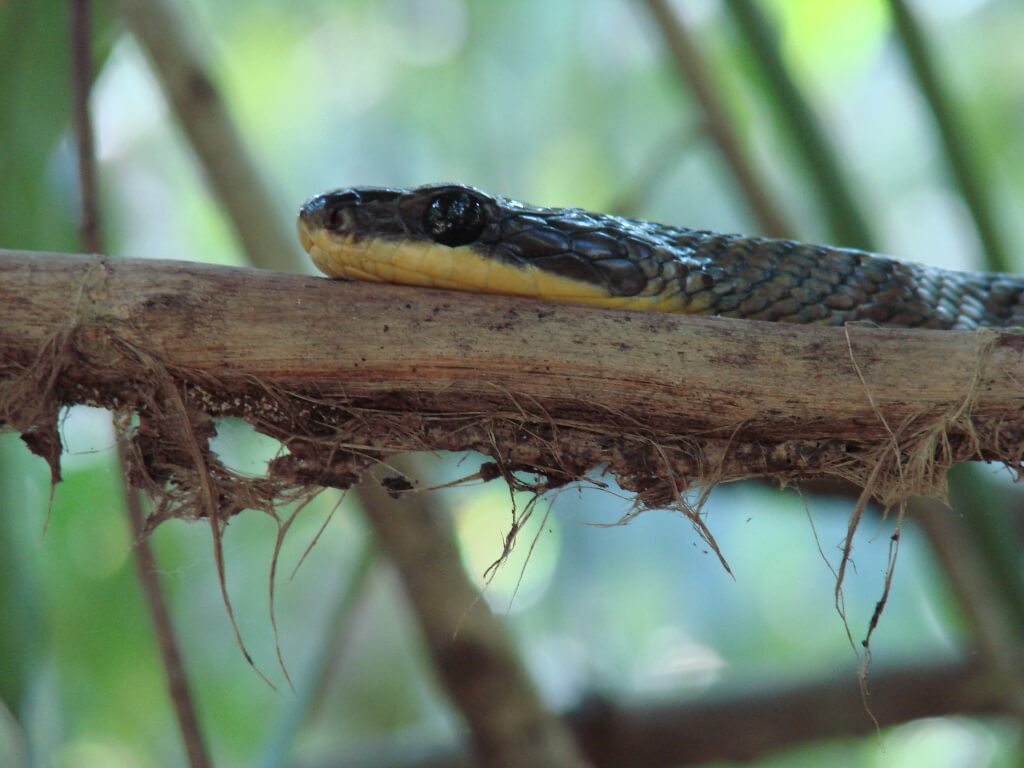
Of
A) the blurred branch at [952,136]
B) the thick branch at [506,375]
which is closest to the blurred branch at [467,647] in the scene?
the thick branch at [506,375]

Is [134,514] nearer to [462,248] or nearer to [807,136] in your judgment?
[462,248]

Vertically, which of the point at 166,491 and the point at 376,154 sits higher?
the point at 376,154

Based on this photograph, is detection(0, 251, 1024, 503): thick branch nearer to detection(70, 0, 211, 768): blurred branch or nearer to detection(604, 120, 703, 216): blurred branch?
detection(70, 0, 211, 768): blurred branch

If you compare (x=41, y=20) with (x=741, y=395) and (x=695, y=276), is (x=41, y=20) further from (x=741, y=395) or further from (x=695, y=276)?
(x=741, y=395)

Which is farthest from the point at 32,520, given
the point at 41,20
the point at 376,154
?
the point at 376,154

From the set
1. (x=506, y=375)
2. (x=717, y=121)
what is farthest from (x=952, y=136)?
(x=506, y=375)

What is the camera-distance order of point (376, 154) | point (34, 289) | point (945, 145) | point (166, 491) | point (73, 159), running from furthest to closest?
point (376, 154)
point (73, 159)
point (945, 145)
point (166, 491)
point (34, 289)
